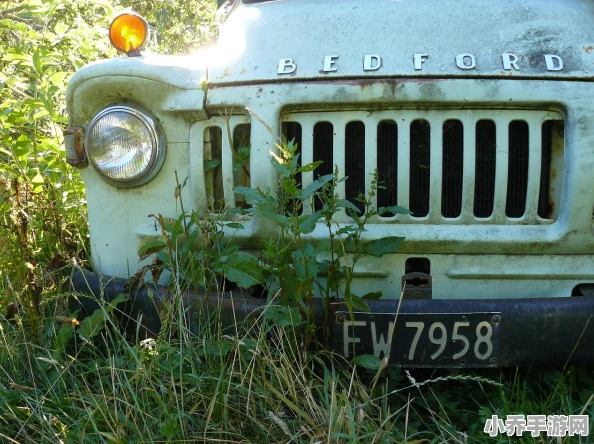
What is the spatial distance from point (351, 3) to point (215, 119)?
70cm

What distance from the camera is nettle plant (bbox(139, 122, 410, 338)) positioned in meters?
2.04

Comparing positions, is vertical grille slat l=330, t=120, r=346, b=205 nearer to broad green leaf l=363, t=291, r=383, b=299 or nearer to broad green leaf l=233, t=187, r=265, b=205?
broad green leaf l=233, t=187, r=265, b=205

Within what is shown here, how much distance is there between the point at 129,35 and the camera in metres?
2.61

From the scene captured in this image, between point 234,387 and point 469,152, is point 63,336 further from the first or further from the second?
point 469,152

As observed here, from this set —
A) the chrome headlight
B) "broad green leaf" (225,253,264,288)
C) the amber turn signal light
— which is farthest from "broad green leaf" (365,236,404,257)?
the amber turn signal light

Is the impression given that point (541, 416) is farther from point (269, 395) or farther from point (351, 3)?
point (351, 3)

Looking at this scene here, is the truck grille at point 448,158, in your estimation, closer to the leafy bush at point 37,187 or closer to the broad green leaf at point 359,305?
the broad green leaf at point 359,305

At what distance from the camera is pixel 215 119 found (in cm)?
231

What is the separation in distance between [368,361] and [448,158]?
0.69m

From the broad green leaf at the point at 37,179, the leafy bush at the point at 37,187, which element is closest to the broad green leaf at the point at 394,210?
the leafy bush at the point at 37,187

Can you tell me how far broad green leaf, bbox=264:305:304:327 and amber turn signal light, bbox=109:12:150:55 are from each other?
3.81 feet

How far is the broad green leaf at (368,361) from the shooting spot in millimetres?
2002

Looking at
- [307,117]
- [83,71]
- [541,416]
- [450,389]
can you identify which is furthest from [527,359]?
[83,71]

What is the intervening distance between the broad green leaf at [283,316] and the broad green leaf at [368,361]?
198mm
